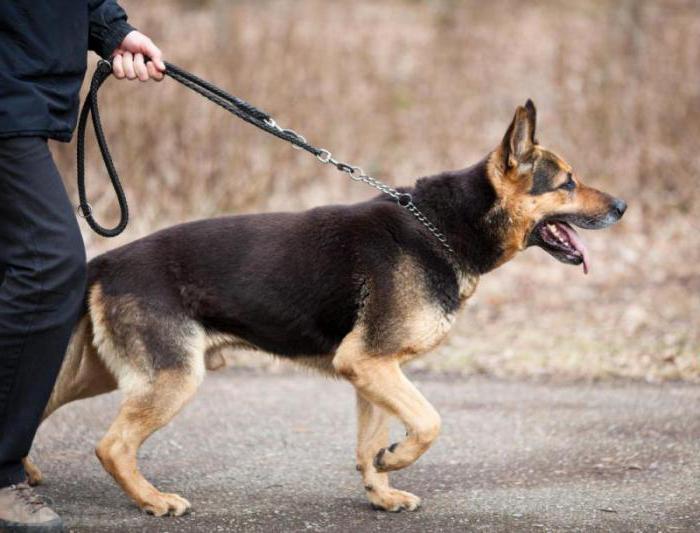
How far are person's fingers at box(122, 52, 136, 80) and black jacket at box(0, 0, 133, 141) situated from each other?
425 millimetres

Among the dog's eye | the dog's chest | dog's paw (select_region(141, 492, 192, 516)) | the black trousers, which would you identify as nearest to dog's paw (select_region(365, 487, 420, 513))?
the dog's chest

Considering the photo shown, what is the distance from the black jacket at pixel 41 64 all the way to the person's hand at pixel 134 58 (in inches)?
16.5

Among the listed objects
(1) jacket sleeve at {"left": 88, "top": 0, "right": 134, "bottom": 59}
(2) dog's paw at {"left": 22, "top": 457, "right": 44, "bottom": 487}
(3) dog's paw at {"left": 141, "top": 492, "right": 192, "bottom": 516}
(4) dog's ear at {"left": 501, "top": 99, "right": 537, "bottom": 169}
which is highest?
(1) jacket sleeve at {"left": 88, "top": 0, "right": 134, "bottom": 59}

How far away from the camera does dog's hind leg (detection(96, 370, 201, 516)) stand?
14.5 feet

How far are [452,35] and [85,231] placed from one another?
7.50 m

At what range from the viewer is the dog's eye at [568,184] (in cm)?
509

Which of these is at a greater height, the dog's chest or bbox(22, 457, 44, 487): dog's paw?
the dog's chest

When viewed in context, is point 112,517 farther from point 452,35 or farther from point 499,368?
point 452,35

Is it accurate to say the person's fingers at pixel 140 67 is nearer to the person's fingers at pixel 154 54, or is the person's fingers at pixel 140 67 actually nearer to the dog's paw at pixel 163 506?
the person's fingers at pixel 154 54

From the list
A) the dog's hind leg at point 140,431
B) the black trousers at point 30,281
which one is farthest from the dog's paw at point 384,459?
the black trousers at point 30,281

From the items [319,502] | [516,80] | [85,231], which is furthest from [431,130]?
[319,502]

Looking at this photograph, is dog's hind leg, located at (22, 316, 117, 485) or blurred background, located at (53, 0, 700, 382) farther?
blurred background, located at (53, 0, 700, 382)

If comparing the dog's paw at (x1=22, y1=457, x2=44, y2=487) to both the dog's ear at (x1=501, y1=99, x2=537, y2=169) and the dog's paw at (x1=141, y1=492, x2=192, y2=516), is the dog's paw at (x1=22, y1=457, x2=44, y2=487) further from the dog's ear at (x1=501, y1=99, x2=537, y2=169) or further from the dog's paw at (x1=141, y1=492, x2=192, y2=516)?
the dog's ear at (x1=501, y1=99, x2=537, y2=169)

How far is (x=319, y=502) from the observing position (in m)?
4.70
